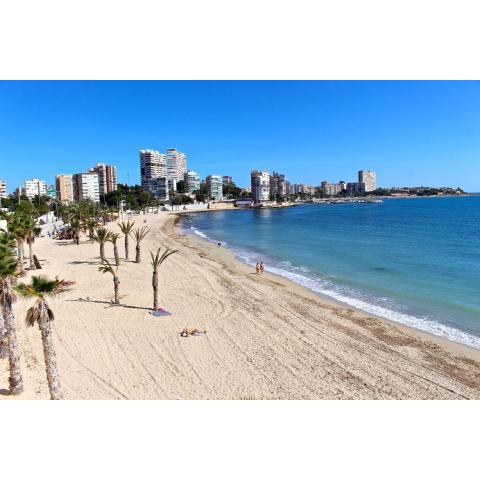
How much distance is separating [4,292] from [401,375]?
31.6 feet

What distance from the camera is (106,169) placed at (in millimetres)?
188250

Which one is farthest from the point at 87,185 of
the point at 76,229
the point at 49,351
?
the point at 49,351

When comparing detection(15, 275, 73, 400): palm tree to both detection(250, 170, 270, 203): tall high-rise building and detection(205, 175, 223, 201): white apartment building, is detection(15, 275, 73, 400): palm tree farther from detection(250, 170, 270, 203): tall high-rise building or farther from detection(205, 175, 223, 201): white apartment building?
detection(205, 175, 223, 201): white apartment building

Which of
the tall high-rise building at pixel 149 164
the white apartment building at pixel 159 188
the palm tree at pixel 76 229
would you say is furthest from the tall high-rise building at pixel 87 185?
the palm tree at pixel 76 229

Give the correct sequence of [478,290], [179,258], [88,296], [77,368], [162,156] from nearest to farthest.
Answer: [77,368] < [88,296] < [478,290] < [179,258] < [162,156]

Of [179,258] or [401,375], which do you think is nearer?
[401,375]

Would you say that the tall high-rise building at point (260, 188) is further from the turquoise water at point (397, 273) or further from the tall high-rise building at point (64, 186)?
the turquoise water at point (397, 273)

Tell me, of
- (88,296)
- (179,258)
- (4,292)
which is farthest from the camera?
(179,258)

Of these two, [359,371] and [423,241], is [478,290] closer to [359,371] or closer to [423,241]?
[359,371]

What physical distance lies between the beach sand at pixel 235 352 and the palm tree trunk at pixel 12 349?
24cm

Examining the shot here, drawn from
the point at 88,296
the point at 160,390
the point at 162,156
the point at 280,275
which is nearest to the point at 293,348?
the point at 160,390

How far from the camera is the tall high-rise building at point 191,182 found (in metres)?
186

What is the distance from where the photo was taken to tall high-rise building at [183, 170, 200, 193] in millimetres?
185500

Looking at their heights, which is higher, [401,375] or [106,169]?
[106,169]
